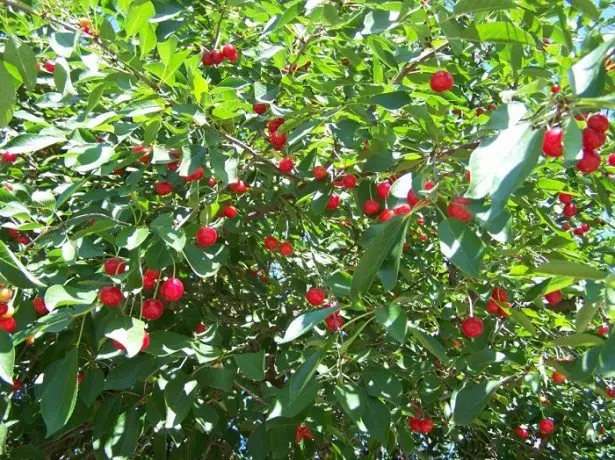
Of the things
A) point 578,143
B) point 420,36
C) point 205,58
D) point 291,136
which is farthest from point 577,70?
point 205,58

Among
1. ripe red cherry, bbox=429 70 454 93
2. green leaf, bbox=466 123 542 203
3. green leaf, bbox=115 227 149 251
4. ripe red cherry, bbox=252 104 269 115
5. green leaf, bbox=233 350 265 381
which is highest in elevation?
green leaf, bbox=466 123 542 203

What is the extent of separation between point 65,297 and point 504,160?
95 centimetres

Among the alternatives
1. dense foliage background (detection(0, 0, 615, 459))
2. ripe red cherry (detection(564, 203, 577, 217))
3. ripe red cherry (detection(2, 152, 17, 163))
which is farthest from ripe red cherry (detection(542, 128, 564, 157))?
ripe red cherry (detection(2, 152, 17, 163))

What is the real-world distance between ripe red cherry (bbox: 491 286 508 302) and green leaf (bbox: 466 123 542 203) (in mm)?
1121

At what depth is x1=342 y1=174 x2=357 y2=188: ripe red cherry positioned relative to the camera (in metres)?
2.17

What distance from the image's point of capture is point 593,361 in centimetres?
123

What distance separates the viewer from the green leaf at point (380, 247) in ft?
4.10

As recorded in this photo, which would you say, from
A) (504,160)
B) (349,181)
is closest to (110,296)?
(349,181)

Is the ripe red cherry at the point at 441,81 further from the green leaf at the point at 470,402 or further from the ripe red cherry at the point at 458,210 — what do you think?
the green leaf at the point at 470,402

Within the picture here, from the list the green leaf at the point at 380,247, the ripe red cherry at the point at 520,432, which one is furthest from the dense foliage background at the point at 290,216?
the ripe red cherry at the point at 520,432

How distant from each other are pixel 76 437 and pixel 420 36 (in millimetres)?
2192

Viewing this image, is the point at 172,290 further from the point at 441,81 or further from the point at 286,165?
the point at 441,81

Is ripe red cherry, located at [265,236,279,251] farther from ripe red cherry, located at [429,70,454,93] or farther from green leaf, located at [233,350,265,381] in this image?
ripe red cherry, located at [429,70,454,93]

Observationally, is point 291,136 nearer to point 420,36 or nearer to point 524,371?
point 420,36
